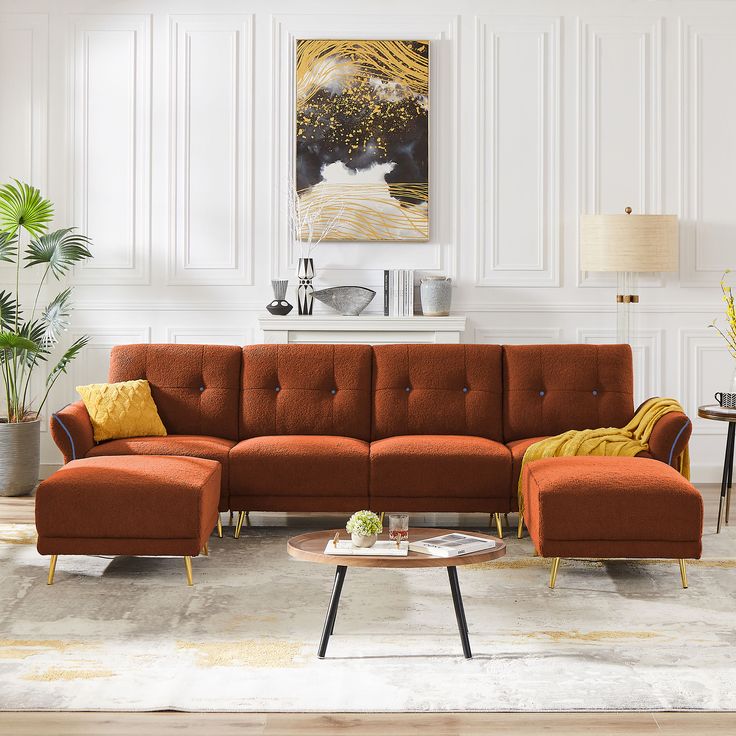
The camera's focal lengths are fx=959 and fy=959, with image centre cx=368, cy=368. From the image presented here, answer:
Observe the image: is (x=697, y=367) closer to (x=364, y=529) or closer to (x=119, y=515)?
(x=364, y=529)

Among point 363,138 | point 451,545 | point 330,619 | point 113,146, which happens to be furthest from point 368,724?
point 113,146

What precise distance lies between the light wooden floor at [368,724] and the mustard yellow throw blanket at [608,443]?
1792 millimetres

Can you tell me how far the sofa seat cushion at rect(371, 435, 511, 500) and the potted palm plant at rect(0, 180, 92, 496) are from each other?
2205 mm

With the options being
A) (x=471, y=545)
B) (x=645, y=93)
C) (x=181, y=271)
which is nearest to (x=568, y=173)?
(x=645, y=93)

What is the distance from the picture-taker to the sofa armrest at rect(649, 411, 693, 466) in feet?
13.8

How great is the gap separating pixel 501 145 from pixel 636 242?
3.53 ft

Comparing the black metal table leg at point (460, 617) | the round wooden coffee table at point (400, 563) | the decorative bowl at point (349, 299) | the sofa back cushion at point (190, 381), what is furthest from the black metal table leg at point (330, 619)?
the decorative bowl at point (349, 299)

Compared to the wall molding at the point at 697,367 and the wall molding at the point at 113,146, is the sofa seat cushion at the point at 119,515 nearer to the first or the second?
the wall molding at the point at 113,146

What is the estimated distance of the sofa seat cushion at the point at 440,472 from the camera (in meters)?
4.29

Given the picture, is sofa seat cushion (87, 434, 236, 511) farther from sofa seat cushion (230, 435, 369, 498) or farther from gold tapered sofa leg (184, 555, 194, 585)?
gold tapered sofa leg (184, 555, 194, 585)

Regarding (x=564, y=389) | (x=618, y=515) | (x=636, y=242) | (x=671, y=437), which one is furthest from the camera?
(x=636, y=242)

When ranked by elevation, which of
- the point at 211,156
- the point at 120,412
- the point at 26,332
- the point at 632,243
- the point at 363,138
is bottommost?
the point at 120,412

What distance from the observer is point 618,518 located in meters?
3.55

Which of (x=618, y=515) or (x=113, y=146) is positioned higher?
(x=113, y=146)
